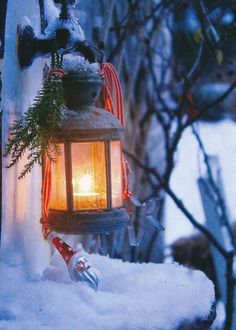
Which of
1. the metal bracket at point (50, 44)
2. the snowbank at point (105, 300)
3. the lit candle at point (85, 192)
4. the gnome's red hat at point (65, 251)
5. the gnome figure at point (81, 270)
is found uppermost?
the metal bracket at point (50, 44)

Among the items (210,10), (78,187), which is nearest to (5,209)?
(78,187)

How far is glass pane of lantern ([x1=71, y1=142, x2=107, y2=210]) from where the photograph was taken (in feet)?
7.09

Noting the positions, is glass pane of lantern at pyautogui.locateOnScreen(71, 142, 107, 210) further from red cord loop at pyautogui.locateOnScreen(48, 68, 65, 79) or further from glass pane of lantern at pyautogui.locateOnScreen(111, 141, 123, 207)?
red cord loop at pyautogui.locateOnScreen(48, 68, 65, 79)

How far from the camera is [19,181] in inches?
89.4

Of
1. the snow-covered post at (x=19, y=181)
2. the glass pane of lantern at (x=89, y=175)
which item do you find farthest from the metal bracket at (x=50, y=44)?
the glass pane of lantern at (x=89, y=175)

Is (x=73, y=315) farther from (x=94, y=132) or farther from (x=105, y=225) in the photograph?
(x=94, y=132)

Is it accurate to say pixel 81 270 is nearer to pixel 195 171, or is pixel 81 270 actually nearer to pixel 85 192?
pixel 85 192

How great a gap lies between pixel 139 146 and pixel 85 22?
2.44 meters

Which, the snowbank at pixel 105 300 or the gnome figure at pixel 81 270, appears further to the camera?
the gnome figure at pixel 81 270

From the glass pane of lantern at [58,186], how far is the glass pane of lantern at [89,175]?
47 mm

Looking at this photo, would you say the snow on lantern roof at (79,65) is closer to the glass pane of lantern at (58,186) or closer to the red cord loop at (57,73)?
the red cord loop at (57,73)

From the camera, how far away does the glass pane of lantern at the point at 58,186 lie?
2174 millimetres

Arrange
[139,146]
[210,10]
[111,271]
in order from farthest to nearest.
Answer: [139,146] < [210,10] < [111,271]

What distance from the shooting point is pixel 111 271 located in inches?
98.5
